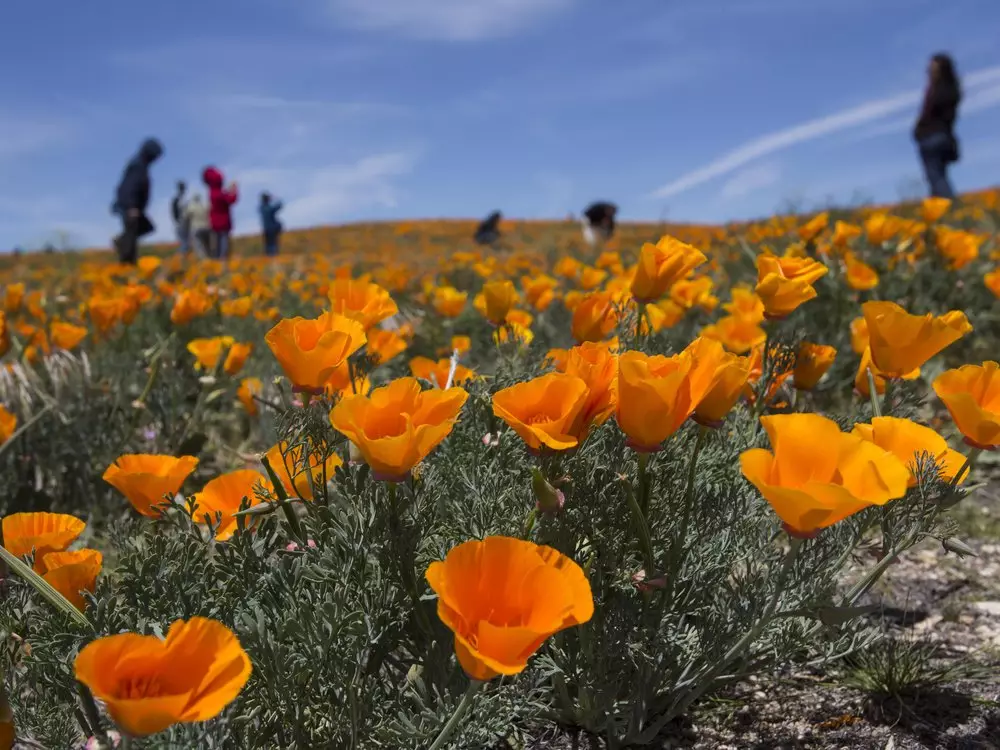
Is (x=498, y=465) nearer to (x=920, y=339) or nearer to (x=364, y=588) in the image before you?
(x=364, y=588)

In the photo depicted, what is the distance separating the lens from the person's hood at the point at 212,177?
13.6m

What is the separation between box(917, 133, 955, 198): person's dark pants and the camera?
888 centimetres

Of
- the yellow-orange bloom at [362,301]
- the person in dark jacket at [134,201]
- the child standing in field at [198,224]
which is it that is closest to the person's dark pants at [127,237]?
the person in dark jacket at [134,201]

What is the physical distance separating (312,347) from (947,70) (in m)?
10.5

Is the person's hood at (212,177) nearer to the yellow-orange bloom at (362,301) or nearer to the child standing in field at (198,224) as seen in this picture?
the child standing in field at (198,224)

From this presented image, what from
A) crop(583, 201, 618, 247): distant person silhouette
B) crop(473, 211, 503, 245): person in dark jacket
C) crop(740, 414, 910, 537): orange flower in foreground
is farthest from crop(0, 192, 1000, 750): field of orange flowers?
crop(473, 211, 503, 245): person in dark jacket

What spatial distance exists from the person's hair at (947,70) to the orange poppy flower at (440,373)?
31.5 ft

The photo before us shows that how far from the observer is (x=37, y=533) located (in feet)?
4.23

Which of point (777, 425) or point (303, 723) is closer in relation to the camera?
point (777, 425)

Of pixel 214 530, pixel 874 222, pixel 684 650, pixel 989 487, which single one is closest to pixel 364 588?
pixel 214 530

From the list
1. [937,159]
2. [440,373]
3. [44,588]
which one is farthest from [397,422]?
[937,159]

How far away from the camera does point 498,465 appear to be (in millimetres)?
1352

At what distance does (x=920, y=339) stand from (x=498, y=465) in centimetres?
77

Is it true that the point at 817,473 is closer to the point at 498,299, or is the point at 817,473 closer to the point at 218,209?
the point at 498,299
